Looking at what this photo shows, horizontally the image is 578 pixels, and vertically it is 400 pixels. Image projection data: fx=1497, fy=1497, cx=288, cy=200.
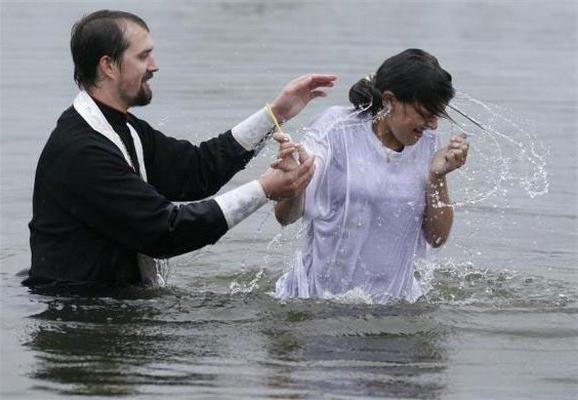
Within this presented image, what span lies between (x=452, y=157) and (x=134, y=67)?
1.71 metres

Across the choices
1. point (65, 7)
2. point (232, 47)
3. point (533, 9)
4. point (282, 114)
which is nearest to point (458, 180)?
point (282, 114)

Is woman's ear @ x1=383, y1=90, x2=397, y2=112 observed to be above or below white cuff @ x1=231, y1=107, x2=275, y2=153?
above

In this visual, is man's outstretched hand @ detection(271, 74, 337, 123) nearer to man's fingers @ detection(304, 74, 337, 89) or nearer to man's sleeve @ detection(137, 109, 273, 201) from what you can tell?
man's fingers @ detection(304, 74, 337, 89)

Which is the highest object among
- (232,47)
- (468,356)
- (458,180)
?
(232,47)

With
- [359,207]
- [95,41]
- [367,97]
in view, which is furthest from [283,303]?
[95,41]

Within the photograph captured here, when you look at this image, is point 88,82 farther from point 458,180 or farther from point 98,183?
point 458,180

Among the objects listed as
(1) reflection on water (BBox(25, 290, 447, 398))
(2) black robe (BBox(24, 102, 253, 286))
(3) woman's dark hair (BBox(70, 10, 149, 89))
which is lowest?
(1) reflection on water (BBox(25, 290, 447, 398))

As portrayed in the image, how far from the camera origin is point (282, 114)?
8.23 metres

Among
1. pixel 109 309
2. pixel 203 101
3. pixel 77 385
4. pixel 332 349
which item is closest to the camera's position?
pixel 77 385

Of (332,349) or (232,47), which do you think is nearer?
(332,349)

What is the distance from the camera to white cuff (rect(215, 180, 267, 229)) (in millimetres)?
7488

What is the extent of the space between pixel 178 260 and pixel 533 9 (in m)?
20.1

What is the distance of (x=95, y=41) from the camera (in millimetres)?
7660

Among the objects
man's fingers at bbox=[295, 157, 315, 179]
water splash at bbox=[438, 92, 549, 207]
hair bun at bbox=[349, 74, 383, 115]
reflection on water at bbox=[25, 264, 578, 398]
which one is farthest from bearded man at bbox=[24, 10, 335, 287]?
water splash at bbox=[438, 92, 549, 207]
